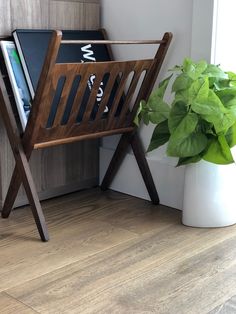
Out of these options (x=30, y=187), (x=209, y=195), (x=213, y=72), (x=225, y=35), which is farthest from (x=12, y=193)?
(x=225, y=35)

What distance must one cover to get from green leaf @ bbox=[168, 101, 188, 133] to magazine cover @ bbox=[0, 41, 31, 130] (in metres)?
0.45

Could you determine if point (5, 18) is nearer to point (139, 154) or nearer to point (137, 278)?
point (139, 154)

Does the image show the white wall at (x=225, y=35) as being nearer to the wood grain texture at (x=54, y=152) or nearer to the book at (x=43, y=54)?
the book at (x=43, y=54)

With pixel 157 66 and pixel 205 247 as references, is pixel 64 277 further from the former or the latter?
pixel 157 66

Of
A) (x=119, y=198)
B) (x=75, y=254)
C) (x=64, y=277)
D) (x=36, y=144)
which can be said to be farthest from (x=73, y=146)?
(x=64, y=277)

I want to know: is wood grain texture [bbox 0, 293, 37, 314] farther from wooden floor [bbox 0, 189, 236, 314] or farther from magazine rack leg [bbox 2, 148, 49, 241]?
magazine rack leg [bbox 2, 148, 49, 241]

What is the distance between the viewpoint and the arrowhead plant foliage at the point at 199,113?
1.41 m

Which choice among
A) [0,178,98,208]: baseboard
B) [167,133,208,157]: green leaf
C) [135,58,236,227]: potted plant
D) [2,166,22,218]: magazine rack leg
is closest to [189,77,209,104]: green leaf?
[135,58,236,227]: potted plant

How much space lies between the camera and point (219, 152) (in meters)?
1.50

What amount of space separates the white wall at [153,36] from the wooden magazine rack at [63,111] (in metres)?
0.08

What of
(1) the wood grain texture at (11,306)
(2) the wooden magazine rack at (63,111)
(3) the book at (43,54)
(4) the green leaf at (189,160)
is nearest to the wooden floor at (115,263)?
(1) the wood grain texture at (11,306)

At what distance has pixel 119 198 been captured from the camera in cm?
189

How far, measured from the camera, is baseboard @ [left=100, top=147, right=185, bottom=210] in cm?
179

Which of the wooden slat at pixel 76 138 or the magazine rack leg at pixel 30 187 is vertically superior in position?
the wooden slat at pixel 76 138
